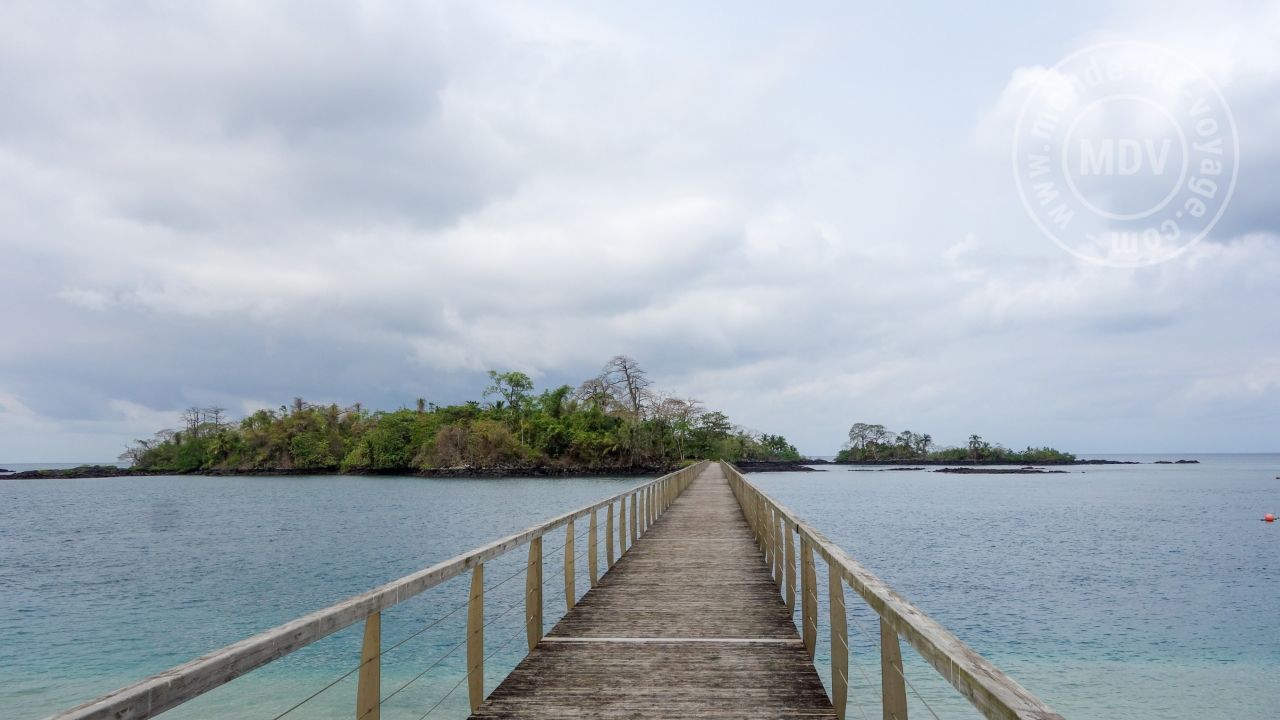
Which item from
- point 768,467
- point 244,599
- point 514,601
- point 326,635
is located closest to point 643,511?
point 514,601

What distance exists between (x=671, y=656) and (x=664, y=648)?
225 millimetres

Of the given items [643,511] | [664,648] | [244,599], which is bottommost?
[244,599]

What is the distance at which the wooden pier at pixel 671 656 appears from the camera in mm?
3963

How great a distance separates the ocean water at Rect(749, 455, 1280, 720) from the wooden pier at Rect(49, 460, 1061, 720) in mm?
2512

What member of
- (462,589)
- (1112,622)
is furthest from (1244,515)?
(462,589)

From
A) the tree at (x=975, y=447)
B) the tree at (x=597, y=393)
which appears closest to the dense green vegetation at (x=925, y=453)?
the tree at (x=975, y=447)

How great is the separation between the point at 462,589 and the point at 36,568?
1588 centimetres

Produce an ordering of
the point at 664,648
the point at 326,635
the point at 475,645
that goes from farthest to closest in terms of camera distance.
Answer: the point at 664,648 < the point at 475,645 < the point at 326,635

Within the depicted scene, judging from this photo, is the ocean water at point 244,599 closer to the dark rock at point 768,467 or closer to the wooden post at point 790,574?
the wooden post at point 790,574

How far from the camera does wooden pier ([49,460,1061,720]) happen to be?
197 centimetres

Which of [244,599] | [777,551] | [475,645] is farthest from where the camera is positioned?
[244,599]

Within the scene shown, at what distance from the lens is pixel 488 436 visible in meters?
76.8

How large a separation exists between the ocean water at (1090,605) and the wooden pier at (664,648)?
2512mm

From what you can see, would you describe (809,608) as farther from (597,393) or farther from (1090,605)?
(597,393)
